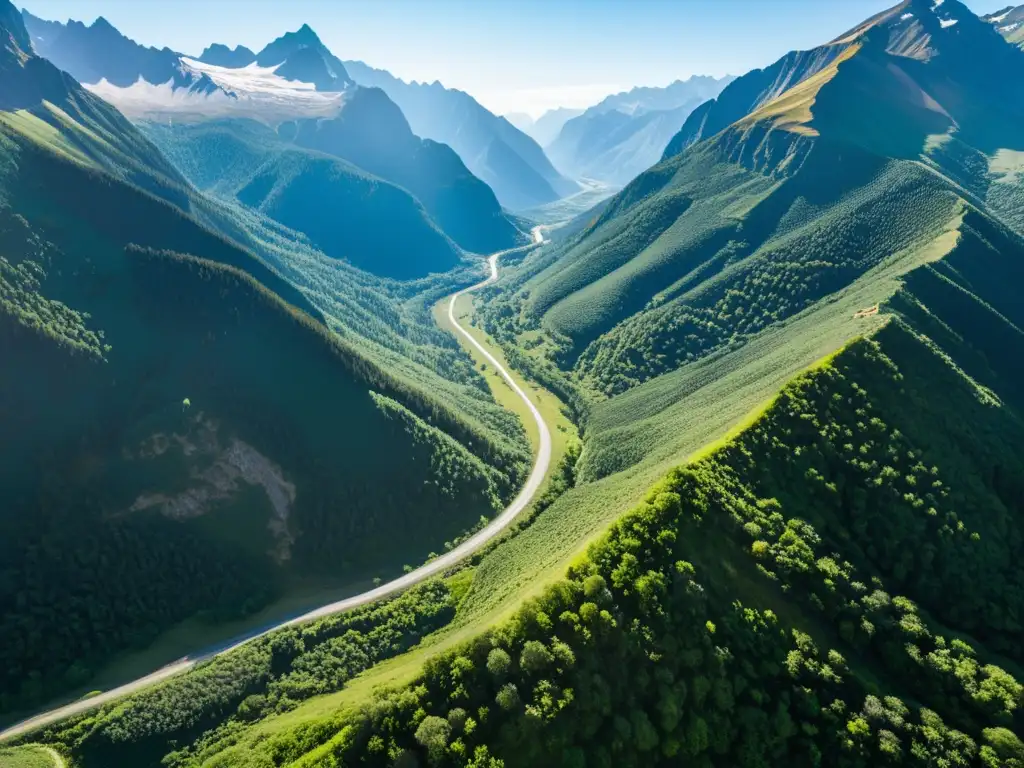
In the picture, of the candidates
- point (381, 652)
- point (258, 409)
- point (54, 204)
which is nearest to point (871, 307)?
point (381, 652)

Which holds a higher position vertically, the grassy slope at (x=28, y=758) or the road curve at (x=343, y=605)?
the road curve at (x=343, y=605)

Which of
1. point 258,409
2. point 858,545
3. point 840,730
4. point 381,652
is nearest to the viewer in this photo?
point 840,730

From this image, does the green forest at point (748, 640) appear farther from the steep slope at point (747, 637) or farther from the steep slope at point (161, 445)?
the steep slope at point (161, 445)

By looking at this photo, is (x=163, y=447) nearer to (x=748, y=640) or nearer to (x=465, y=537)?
(x=465, y=537)

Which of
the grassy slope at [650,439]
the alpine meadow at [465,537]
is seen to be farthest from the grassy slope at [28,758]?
the grassy slope at [650,439]

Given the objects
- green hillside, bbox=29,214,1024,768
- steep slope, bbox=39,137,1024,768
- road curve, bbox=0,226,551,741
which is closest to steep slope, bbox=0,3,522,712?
road curve, bbox=0,226,551,741

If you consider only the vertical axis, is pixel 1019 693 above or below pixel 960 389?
below

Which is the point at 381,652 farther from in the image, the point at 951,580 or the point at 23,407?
the point at 951,580

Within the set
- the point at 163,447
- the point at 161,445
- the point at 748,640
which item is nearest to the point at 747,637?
the point at 748,640

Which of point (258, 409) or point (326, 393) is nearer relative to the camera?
point (258, 409)
